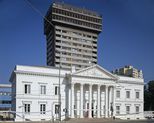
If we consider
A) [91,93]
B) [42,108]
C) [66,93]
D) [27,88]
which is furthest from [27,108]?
[91,93]

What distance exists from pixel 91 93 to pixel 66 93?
527 cm

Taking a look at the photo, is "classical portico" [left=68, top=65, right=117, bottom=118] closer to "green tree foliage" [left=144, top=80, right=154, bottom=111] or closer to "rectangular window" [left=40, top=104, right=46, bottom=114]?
"rectangular window" [left=40, top=104, right=46, bottom=114]

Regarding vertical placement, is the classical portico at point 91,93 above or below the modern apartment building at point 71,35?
below

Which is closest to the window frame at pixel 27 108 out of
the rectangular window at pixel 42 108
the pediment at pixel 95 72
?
the rectangular window at pixel 42 108

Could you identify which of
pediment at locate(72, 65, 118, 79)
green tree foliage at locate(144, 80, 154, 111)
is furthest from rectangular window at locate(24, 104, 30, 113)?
green tree foliage at locate(144, 80, 154, 111)

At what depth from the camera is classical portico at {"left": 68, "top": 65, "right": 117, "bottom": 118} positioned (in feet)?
186

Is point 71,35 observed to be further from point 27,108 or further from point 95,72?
point 27,108

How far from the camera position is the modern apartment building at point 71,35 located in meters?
123

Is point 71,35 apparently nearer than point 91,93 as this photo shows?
No

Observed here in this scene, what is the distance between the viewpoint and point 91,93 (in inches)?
2296

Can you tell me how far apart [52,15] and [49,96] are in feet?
235

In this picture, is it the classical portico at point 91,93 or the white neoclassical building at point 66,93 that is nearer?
the white neoclassical building at point 66,93

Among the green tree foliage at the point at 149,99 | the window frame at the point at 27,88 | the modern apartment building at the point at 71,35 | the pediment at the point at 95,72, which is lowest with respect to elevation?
the green tree foliage at the point at 149,99

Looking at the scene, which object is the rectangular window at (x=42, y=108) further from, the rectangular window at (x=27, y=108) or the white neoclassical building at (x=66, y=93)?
the rectangular window at (x=27, y=108)
